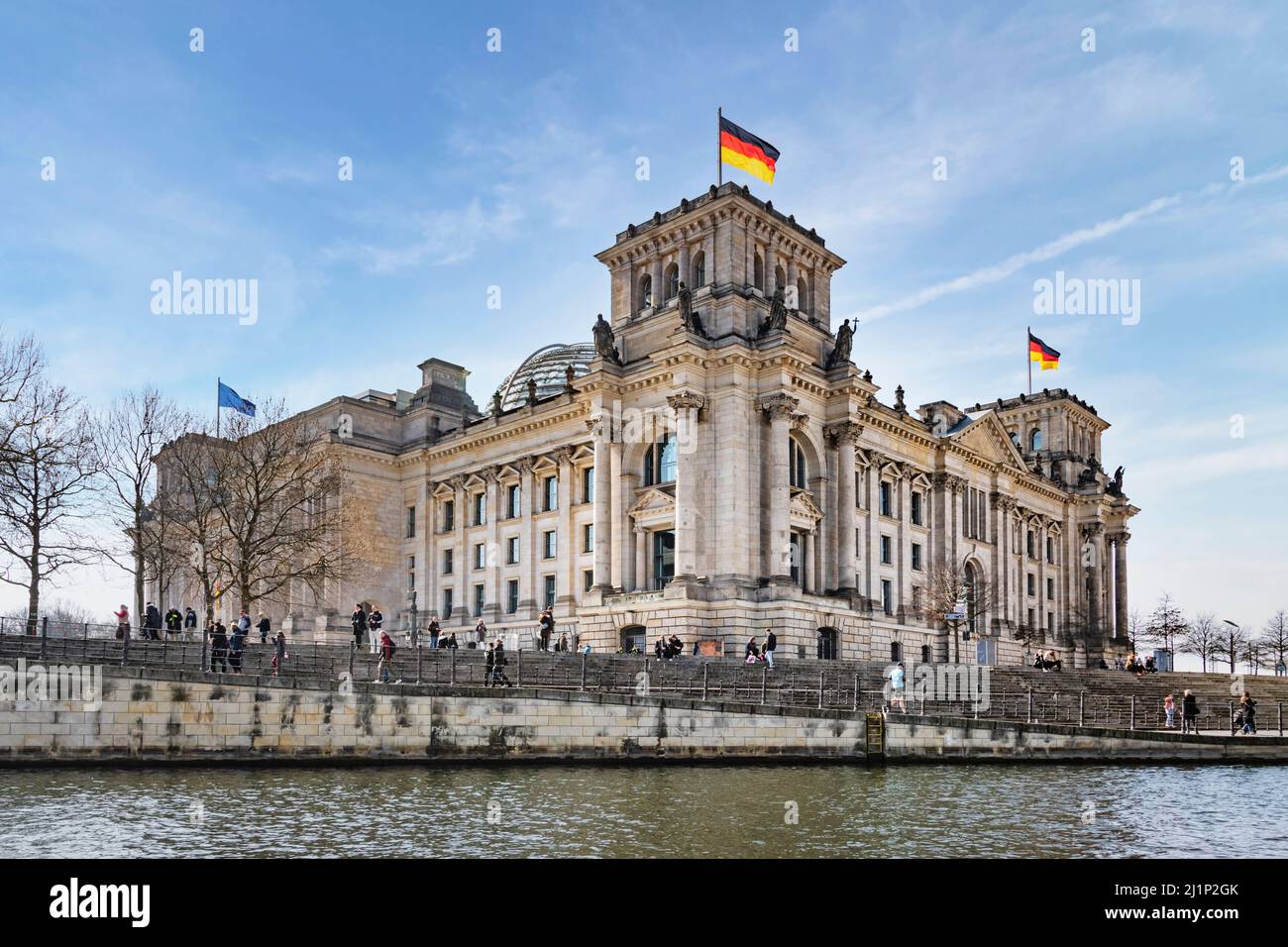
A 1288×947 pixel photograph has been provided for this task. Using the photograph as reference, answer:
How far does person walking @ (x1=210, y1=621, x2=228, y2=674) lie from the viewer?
31672 millimetres

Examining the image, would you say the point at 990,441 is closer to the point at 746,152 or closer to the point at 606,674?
the point at 746,152

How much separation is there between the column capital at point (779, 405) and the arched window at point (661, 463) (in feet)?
18.7

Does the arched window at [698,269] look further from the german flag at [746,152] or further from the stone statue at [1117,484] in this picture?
the stone statue at [1117,484]

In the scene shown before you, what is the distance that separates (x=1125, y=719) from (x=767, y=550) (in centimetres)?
2009

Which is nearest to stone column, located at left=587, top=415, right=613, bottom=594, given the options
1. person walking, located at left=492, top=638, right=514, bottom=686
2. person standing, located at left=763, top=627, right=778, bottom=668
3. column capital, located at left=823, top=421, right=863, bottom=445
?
person standing, located at left=763, top=627, right=778, bottom=668

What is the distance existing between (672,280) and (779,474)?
15.1 metres

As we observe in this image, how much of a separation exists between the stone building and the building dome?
25cm

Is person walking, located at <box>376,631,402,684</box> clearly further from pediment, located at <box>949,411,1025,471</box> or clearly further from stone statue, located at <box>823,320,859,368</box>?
pediment, located at <box>949,411,1025,471</box>

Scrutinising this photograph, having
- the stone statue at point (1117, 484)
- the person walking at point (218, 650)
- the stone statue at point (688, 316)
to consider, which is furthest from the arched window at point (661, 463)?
the stone statue at point (1117, 484)

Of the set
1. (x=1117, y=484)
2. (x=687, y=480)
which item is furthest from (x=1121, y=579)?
(x=687, y=480)

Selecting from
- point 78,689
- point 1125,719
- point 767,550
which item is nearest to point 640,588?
point 767,550

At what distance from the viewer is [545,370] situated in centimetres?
8606

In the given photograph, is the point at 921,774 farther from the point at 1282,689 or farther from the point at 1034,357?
the point at 1034,357

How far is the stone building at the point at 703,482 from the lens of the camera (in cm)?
5841
